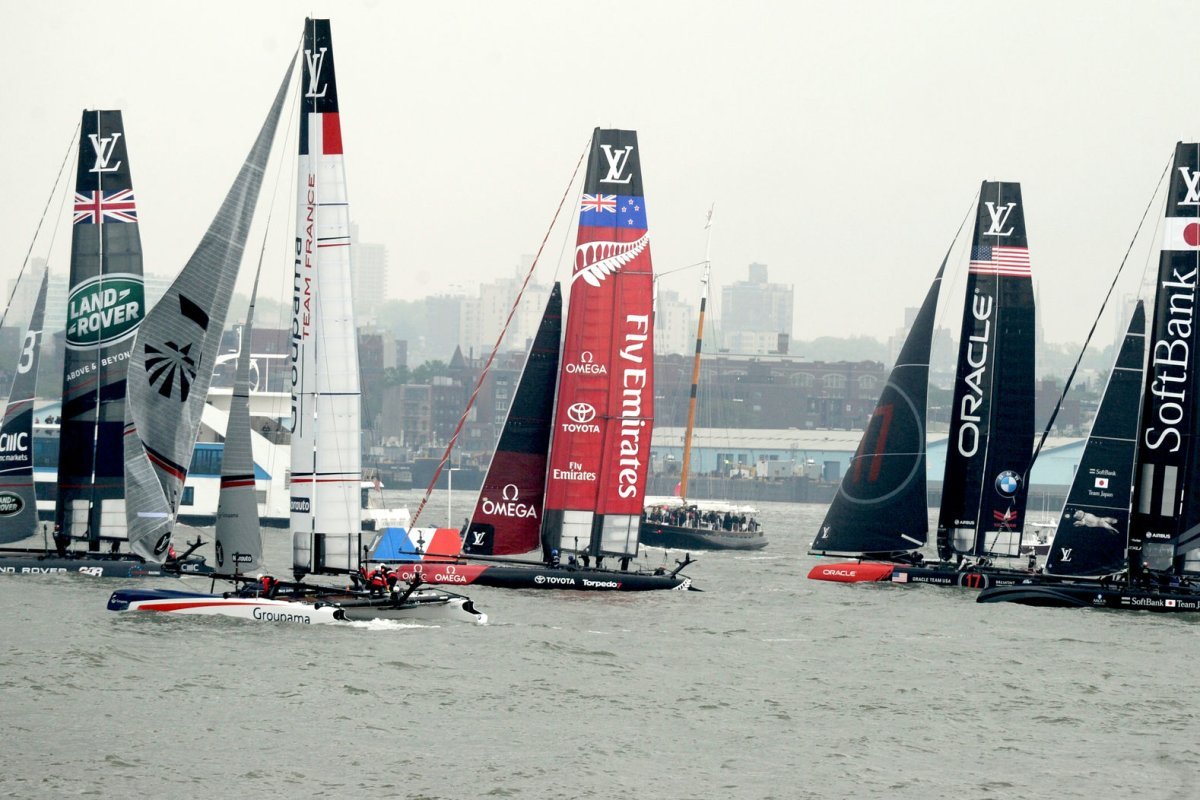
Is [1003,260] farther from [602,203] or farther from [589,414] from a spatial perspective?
[589,414]

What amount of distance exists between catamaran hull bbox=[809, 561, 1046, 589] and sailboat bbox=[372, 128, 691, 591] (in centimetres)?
494

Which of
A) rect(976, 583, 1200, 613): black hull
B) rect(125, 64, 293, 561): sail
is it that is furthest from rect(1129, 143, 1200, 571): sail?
rect(125, 64, 293, 561): sail

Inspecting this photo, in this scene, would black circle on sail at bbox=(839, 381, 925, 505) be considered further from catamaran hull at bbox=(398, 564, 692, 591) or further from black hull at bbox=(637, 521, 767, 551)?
black hull at bbox=(637, 521, 767, 551)

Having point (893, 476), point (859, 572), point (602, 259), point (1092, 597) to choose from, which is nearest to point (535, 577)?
point (602, 259)

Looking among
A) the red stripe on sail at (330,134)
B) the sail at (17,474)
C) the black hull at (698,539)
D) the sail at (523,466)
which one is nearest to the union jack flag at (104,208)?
the sail at (17,474)

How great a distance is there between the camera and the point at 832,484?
5251 inches

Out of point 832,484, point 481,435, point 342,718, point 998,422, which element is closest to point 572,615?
point 342,718

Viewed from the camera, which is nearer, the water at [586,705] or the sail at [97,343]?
the water at [586,705]

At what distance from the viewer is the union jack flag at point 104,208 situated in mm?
30234

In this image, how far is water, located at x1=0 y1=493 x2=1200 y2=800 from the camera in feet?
52.0

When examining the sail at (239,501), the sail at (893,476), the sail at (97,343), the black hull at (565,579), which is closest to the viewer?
the sail at (239,501)

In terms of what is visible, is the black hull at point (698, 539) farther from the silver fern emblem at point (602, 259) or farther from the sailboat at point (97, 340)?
the sailboat at point (97, 340)

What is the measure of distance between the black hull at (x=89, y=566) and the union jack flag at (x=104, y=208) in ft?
19.1

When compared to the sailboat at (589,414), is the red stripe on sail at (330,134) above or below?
above
